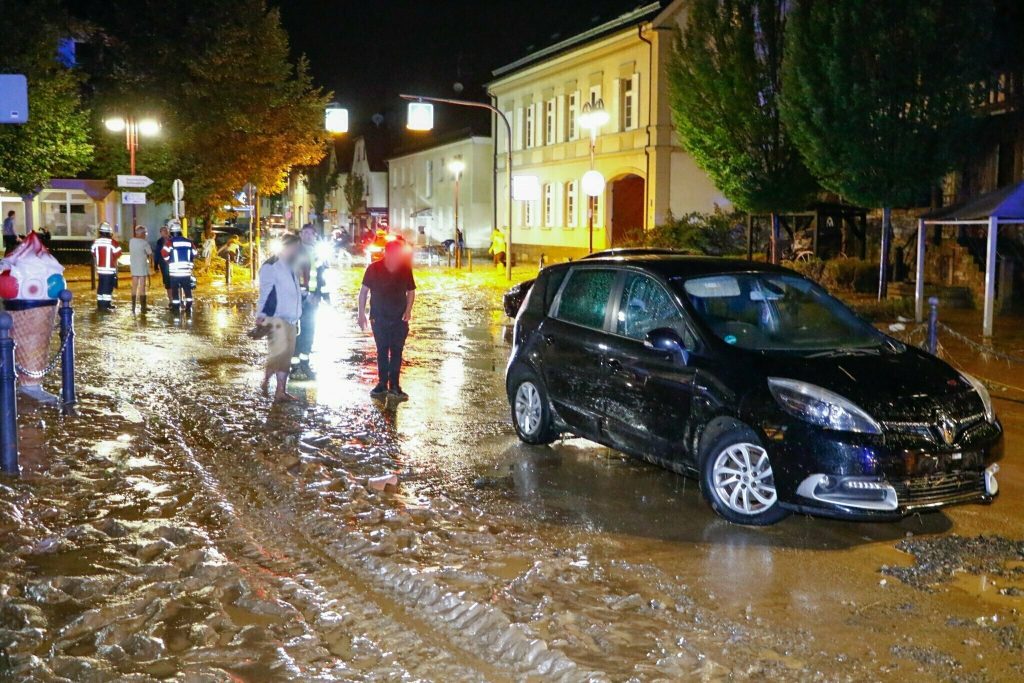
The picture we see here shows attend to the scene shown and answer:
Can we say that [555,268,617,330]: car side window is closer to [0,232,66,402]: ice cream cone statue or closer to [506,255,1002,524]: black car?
[506,255,1002,524]: black car

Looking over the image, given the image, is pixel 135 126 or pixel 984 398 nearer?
pixel 984 398

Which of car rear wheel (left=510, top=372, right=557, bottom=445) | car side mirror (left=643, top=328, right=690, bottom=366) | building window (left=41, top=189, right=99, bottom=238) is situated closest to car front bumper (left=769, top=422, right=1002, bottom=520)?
car side mirror (left=643, top=328, right=690, bottom=366)

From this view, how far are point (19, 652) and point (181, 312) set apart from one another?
17.5m

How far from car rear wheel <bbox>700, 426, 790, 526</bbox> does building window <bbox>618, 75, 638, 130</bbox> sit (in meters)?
34.3

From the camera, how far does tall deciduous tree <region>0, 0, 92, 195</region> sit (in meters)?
32.9

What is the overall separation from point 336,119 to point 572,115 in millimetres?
12520

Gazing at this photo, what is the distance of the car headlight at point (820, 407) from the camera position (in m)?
6.83

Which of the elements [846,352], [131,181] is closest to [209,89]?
[131,181]

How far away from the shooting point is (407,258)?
1238 cm

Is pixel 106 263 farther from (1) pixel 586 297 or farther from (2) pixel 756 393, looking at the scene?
(2) pixel 756 393

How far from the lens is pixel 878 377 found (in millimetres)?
7180

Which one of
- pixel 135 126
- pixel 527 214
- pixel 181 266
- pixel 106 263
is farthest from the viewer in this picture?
pixel 527 214

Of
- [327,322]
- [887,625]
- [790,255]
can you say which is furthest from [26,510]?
[790,255]

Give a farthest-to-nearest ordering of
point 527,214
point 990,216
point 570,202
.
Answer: point 527,214 < point 570,202 < point 990,216
